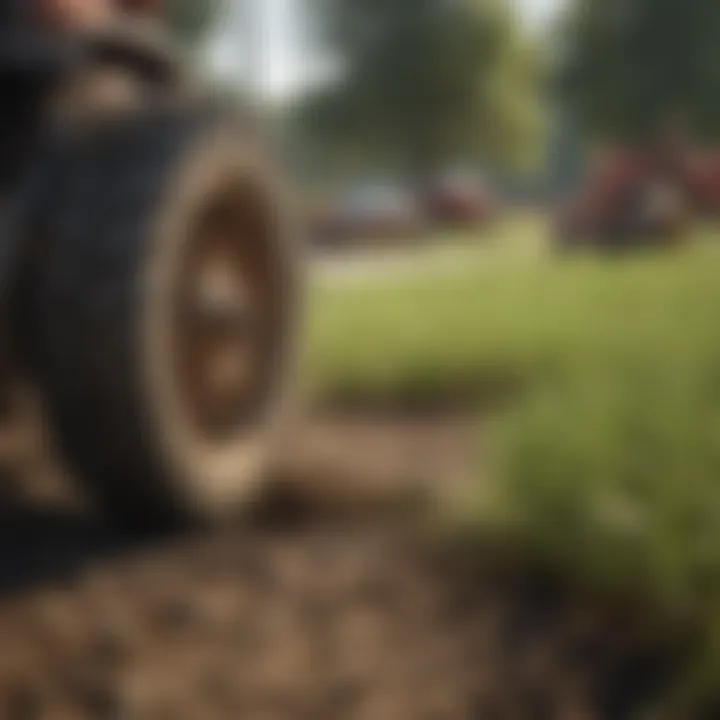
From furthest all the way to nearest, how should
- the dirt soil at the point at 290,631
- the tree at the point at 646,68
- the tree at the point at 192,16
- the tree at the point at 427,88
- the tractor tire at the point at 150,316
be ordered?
the tree at the point at 646,68, the tree at the point at 427,88, the tree at the point at 192,16, the tractor tire at the point at 150,316, the dirt soil at the point at 290,631

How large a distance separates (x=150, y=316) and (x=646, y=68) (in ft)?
11.9

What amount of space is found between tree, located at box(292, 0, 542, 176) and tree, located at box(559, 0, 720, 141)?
0.66 feet

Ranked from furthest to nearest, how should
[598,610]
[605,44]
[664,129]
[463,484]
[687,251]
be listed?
1. [605,44]
2. [664,129]
3. [687,251]
4. [463,484]
5. [598,610]

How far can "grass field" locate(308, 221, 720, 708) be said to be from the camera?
137 centimetres

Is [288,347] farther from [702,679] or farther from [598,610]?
[702,679]

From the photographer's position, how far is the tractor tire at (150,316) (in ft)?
4.43

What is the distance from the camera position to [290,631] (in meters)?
1.28

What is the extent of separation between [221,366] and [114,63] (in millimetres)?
309

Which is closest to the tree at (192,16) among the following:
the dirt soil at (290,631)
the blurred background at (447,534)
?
the blurred background at (447,534)

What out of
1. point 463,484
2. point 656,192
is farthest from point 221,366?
point 656,192

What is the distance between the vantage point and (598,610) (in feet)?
4.47

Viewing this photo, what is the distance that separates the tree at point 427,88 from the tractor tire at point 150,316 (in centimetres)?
133

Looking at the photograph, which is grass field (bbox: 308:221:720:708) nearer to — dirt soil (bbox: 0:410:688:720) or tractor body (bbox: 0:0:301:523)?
dirt soil (bbox: 0:410:688:720)

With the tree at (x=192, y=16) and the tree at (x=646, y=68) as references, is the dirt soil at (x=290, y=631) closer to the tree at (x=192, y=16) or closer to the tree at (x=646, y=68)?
the tree at (x=192, y=16)
